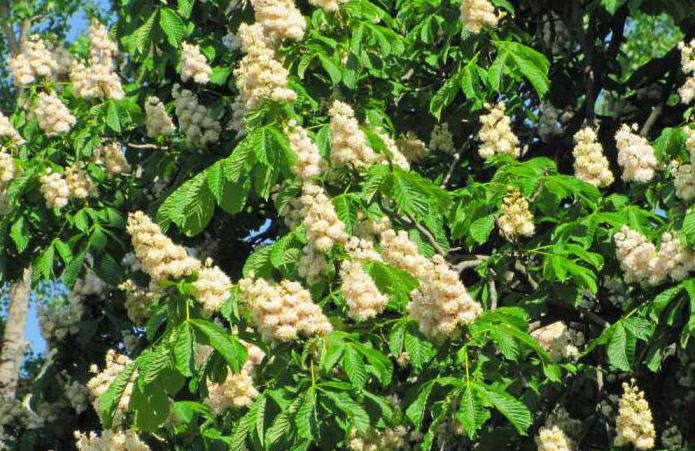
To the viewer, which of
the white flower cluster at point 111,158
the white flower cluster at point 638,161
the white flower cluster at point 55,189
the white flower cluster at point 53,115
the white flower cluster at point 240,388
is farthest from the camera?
the white flower cluster at point 111,158

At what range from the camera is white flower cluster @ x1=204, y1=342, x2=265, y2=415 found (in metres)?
5.25

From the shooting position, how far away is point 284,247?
5.50m

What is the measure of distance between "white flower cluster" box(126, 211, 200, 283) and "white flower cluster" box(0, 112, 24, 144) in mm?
2598

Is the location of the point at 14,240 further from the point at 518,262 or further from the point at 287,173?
the point at 518,262

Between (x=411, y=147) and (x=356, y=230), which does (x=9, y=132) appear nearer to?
(x=411, y=147)

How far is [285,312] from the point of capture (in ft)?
16.0

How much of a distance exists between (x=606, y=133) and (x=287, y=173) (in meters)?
2.82

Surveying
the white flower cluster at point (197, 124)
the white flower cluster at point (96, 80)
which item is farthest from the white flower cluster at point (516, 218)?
the white flower cluster at point (96, 80)

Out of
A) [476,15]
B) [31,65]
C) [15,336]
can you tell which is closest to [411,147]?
[476,15]

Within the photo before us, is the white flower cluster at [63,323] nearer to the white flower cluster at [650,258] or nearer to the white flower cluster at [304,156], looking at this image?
the white flower cluster at [304,156]

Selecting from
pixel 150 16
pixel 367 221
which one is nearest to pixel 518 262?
pixel 367 221

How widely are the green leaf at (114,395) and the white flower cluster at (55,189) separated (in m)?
1.96

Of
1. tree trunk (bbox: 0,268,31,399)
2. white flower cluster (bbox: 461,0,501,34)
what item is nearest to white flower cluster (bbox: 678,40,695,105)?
white flower cluster (bbox: 461,0,501,34)

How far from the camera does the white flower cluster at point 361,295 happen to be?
196 inches
